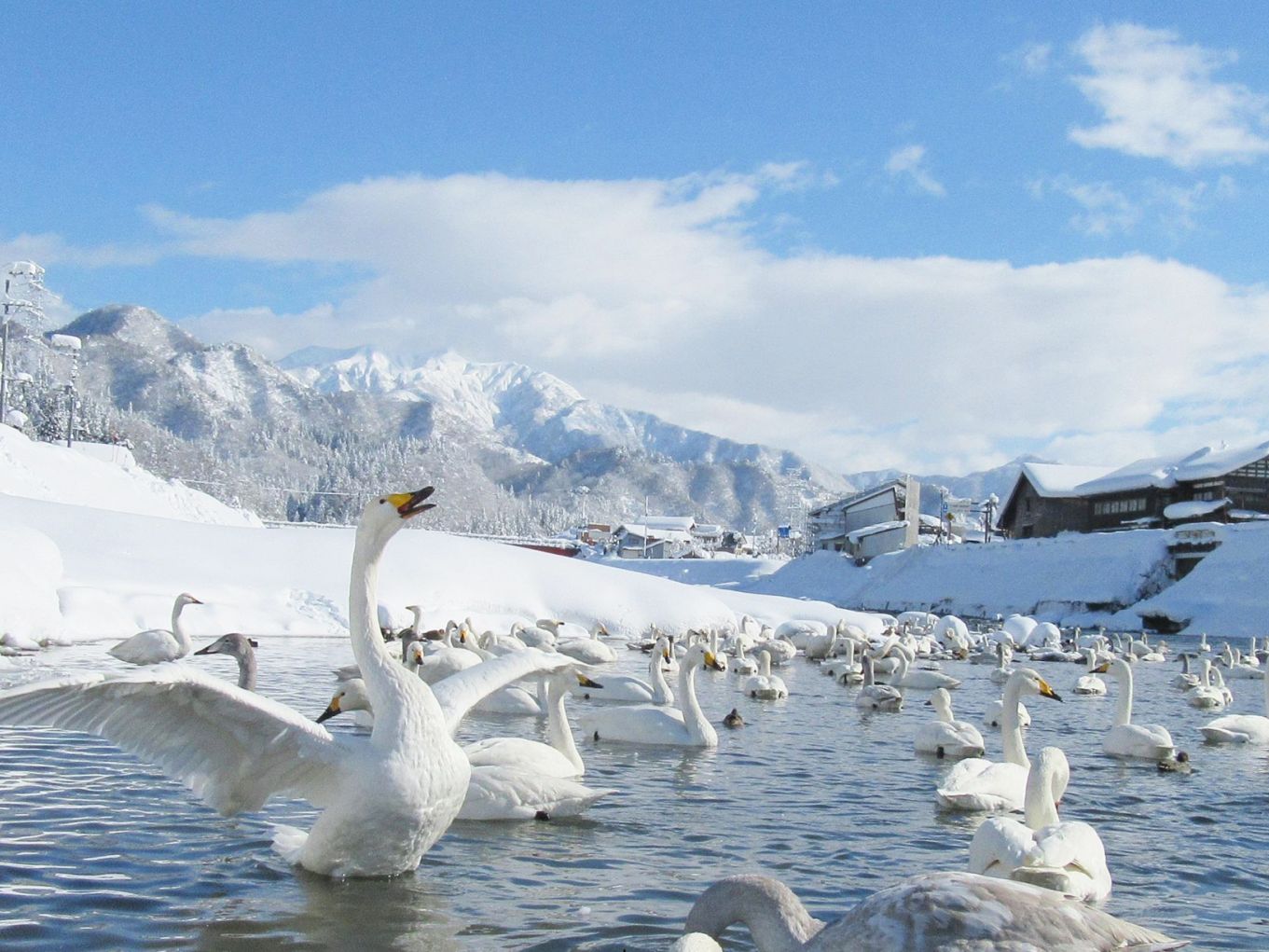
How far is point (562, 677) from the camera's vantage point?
39.3 feet

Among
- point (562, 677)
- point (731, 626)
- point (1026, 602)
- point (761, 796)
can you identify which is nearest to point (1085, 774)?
point (761, 796)

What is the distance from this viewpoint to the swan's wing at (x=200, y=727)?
5723 mm

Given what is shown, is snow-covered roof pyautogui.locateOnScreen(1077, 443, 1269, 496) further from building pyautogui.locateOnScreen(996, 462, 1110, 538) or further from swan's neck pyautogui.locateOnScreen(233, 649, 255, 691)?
swan's neck pyautogui.locateOnScreen(233, 649, 255, 691)

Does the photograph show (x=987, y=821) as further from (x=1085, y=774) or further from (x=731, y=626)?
(x=731, y=626)

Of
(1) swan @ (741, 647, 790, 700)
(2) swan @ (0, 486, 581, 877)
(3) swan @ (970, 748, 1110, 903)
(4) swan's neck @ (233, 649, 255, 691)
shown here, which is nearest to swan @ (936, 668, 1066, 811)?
(3) swan @ (970, 748, 1110, 903)

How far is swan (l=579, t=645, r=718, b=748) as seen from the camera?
13422mm

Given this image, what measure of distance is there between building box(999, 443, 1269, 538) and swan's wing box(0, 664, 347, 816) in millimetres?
61737

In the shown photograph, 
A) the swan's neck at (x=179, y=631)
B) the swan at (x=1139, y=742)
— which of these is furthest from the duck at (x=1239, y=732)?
the swan's neck at (x=179, y=631)

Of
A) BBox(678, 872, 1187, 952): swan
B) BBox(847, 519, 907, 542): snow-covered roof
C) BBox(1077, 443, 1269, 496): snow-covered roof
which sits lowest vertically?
BBox(678, 872, 1187, 952): swan

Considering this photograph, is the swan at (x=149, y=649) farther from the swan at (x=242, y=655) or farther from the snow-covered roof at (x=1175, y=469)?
the snow-covered roof at (x=1175, y=469)

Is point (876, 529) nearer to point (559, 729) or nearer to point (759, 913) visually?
point (559, 729)

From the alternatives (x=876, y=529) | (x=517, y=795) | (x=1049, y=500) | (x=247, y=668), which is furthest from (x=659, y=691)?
(x=876, y=529)

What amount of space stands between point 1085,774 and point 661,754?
15.0ft

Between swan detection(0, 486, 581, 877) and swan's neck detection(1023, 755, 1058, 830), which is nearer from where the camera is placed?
swan detection(0, 486, 581, 877)
